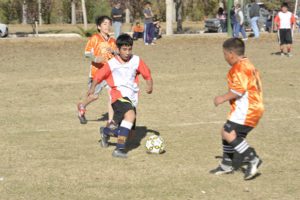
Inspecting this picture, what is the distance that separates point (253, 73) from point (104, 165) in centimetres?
216

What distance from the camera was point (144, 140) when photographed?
8797mm

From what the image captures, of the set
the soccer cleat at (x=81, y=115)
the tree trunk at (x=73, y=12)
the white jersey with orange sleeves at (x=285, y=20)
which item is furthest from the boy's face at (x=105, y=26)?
the tree trunk at (x=73, y=12)

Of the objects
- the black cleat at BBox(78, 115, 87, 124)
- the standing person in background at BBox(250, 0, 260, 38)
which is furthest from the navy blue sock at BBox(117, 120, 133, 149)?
the standing person in background at BBox(250, 0, 260, 38)

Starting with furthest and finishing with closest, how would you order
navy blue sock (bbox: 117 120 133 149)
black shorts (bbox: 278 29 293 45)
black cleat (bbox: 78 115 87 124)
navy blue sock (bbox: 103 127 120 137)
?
black shorts (bbox: 278 29 293 45), black cleat (bbox: 78 115 87 124), navy blue sock (bbox: 103 127 120 137), navy blue sock (bbox: 117 120 133 149)

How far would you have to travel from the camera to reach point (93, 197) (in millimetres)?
6184

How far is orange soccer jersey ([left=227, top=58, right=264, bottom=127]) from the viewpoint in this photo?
657 cm

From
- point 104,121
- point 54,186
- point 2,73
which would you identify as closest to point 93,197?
point 54,186

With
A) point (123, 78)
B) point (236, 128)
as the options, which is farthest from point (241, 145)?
point (123, 78)

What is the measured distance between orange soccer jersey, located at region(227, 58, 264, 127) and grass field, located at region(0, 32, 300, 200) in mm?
712

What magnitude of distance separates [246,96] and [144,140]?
2530 millimetres

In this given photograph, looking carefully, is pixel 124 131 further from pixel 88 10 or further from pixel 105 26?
pixel 88 10

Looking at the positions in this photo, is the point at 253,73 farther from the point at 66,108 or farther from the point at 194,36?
the point at 194,36

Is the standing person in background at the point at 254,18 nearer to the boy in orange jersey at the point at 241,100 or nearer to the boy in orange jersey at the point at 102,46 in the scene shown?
the boy in orange jersey at the point at 102,46

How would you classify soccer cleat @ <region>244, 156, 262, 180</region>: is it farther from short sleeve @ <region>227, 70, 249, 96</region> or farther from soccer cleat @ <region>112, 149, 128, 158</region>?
soccer cleat @ <region>112, 149, 128, 158</region>
